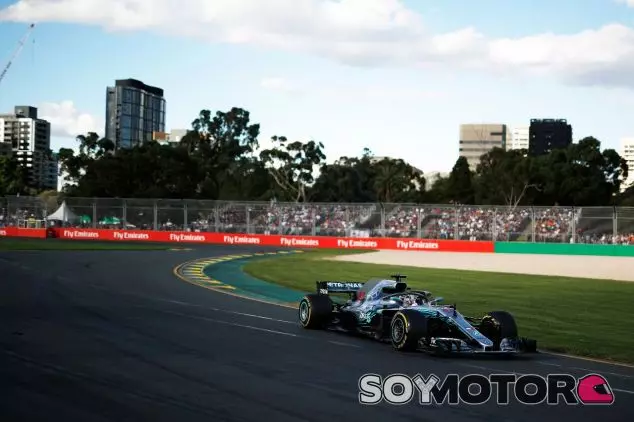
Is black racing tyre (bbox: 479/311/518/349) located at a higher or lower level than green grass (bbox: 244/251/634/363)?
higher

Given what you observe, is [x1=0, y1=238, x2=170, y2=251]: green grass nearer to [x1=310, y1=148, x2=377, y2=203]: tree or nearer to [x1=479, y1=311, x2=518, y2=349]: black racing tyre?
[x1=479, y1=311, x2=518, y2=349]: black racing tyre

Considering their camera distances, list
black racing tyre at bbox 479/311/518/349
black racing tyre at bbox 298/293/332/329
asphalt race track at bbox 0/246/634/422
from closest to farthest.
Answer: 1. asphalt race track at bbox 0/246/634/422
2. black racing tyre at bbox 479/311/518/349
3. black racing tyre at bbox 298/293/332/329

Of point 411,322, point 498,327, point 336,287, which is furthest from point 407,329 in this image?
point 336,287

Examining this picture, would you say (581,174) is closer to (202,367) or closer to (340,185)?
(340,185)

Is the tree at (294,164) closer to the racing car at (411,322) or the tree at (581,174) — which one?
the tree at (581,174)

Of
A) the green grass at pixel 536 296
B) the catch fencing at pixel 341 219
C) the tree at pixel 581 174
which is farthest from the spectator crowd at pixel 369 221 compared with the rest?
the tree at pixel 581 174

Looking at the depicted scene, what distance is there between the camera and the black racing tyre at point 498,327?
15719 mm

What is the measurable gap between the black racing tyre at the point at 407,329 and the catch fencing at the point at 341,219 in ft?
153

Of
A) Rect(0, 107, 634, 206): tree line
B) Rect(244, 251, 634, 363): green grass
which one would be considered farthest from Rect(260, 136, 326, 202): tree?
Rect(244, 251, 634, 363): green grass

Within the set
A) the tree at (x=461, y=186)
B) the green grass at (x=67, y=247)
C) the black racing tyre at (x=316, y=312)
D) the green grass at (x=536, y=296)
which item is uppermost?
the tree at (x=461, y=186)

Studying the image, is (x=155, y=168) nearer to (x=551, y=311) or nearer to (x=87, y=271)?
(x=87, y=271)

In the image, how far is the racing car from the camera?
14750mm

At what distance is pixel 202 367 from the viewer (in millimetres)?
13070

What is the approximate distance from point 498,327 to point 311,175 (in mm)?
100430
